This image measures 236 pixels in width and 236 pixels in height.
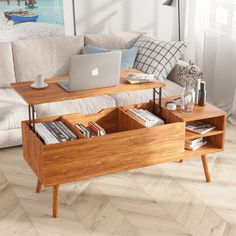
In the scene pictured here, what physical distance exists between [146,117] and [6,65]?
1546mm

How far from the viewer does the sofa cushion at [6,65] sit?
4270 mm

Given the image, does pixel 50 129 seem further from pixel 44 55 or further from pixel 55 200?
pixel 44 55

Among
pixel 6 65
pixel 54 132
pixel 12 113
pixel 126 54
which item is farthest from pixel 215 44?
pixel 54 132

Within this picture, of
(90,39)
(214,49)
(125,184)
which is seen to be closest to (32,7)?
(90,39)

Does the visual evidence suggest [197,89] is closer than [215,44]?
Yes

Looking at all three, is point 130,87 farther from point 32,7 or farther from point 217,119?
point 32,7

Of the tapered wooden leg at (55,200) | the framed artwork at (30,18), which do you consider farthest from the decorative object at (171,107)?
the framed artwork at (30,18)

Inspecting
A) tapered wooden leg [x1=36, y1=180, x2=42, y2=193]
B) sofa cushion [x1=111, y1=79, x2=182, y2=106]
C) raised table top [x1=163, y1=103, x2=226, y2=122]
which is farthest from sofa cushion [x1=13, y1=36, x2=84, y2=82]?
raised table top [x1=163, y1=103, x2=226, y2=122]

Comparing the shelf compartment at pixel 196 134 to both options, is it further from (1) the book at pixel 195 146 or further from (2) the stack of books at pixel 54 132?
(2) the stack of books at pixel 54 132

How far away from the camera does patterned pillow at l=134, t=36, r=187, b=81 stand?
4.38 m

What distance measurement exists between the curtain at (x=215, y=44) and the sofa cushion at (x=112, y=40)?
2.07ft

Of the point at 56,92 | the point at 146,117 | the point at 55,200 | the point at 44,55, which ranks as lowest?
the point at 55,200

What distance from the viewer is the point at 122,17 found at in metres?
5.12

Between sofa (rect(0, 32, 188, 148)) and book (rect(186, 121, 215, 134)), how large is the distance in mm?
808
